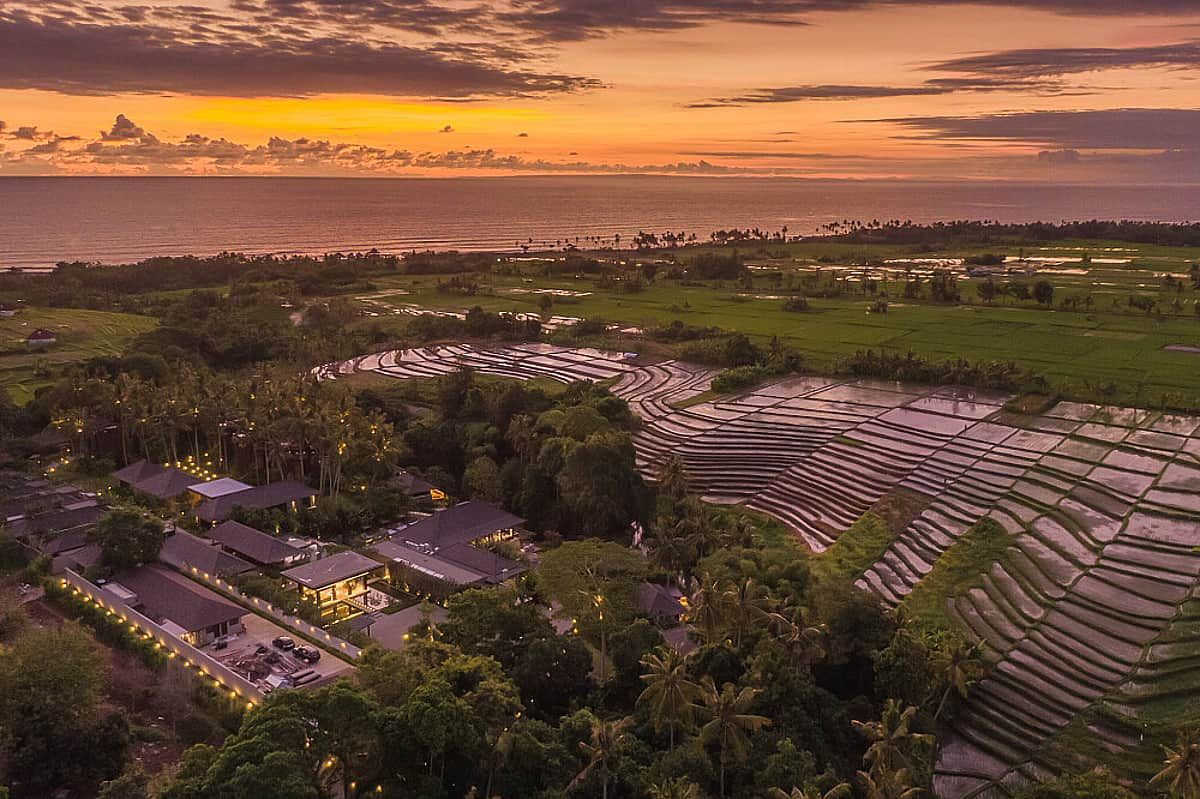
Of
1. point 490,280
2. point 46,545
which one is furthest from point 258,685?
point 490,280

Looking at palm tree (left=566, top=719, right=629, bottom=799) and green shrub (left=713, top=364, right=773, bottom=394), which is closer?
palm tree (left=566, top=719, right=629, bottom=799)

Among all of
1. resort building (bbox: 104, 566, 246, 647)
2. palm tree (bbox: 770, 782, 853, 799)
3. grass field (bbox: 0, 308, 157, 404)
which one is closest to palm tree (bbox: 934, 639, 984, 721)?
palm tree (bbox: 770, 782, 853, 799)

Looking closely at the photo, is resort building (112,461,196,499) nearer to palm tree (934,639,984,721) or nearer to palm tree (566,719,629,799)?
palm tree (566,719,629,799)

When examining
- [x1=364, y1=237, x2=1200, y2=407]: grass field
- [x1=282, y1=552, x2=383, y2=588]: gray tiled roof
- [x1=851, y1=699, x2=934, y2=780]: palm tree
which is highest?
[x1=364, y1=237, x2=1200, y2=407]: grass field

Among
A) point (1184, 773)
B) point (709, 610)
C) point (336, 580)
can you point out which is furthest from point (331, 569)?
point (1184, 773)

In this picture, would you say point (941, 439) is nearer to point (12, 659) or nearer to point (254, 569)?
point (254, 569)
